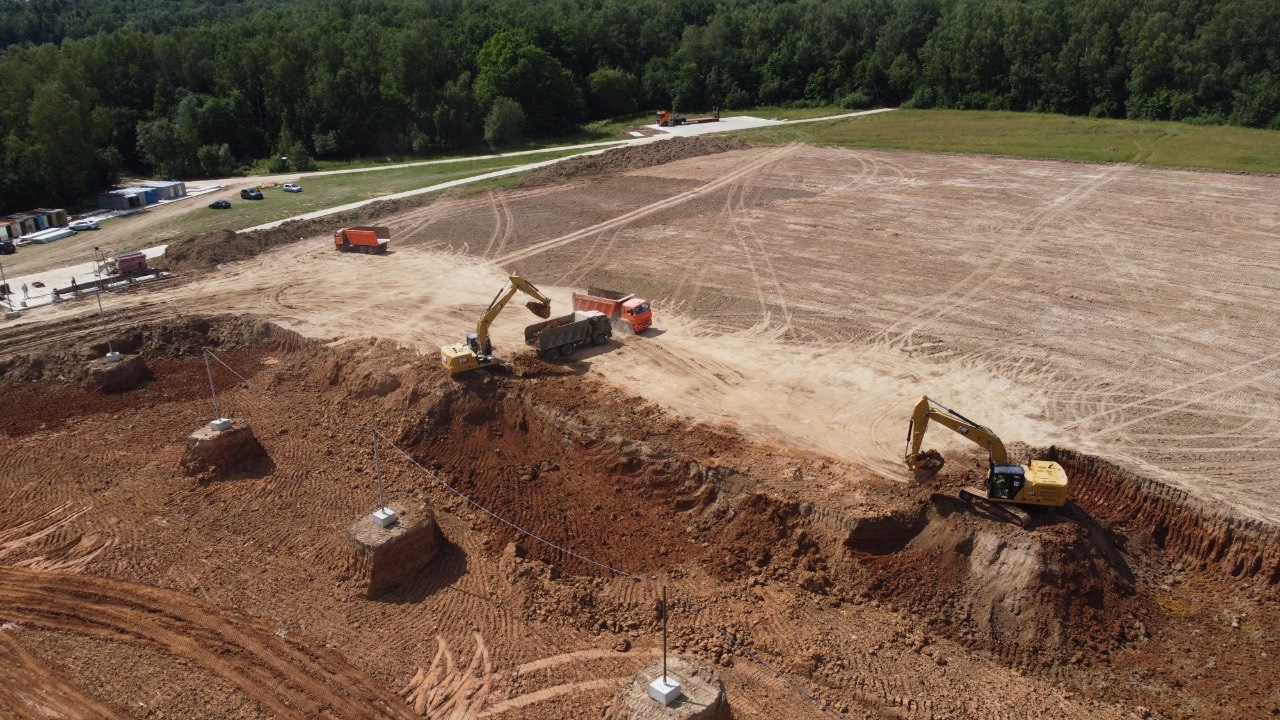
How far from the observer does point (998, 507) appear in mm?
21062

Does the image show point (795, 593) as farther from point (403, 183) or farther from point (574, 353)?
point (403, 183)

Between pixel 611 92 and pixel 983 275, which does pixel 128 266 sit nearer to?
pixel 983 275

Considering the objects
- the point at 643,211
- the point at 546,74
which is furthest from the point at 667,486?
the point at 546,74

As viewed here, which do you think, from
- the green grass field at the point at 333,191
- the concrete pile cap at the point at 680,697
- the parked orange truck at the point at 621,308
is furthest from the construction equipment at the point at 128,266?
the concrete pile cap at the point at 680,697

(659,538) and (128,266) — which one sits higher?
(128,266)

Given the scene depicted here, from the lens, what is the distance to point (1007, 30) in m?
80.5

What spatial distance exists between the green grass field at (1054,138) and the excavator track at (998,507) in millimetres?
46116

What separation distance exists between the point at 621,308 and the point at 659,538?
13313mm

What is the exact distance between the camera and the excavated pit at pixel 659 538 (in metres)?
19.2

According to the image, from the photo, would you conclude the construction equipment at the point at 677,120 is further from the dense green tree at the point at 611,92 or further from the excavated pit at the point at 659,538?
the excavated pit at the point at 659,538

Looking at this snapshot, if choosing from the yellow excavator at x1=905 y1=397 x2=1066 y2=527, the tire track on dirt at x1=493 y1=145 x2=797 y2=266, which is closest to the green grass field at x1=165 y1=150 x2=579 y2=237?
the tire track on dirt at x1=493 y1=145 x2=797 y2=266

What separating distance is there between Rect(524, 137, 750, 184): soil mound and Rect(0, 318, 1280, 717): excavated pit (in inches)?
1290

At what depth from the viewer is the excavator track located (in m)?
20.4

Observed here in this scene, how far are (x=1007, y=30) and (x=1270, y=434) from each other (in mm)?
65904
